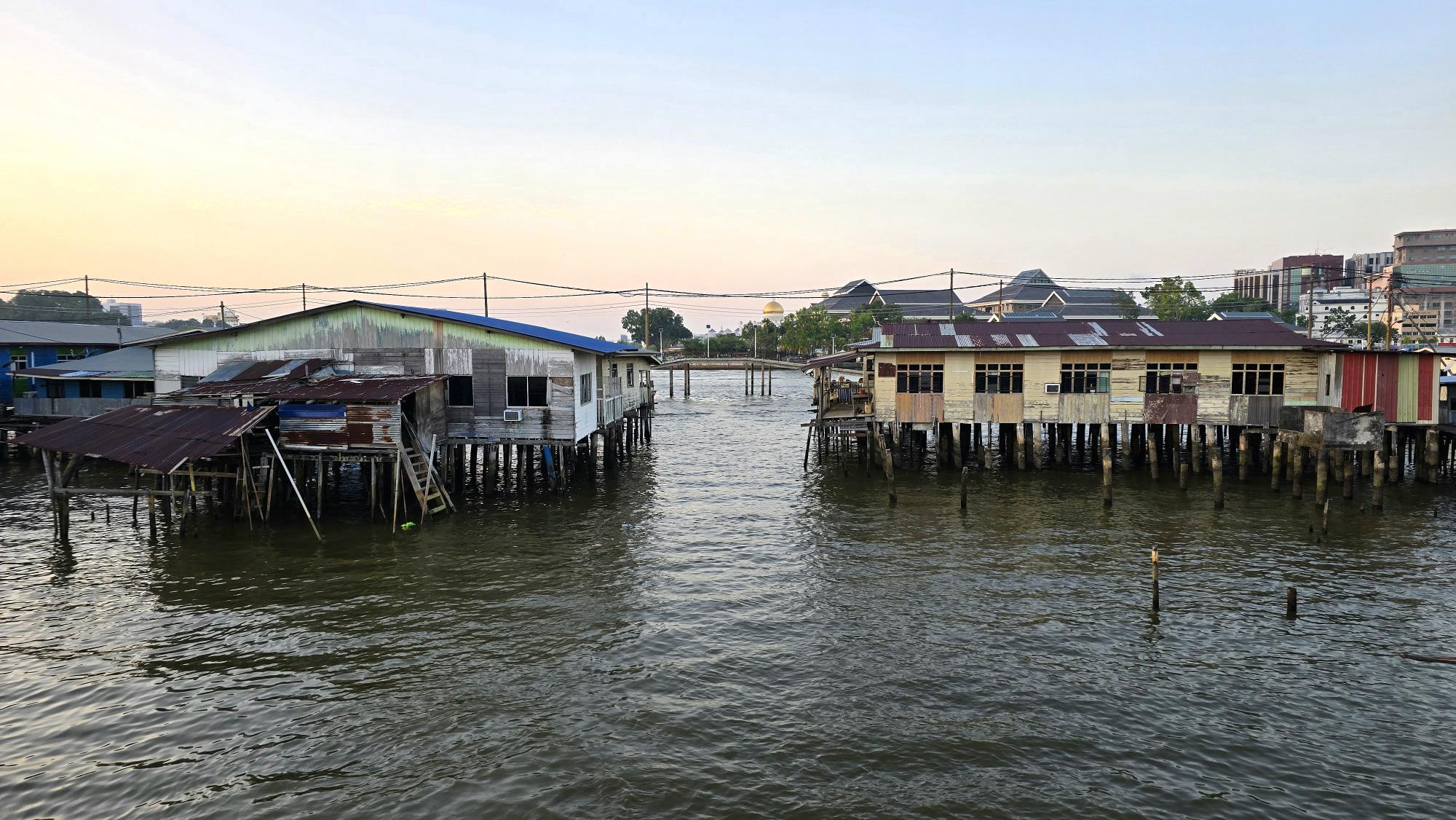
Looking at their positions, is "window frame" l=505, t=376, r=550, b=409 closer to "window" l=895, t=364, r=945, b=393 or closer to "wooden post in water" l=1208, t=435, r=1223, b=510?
"window" l=895, t=364, r=945, b=393

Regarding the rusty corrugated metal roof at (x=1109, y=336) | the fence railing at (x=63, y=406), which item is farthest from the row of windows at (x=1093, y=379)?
the fence railing at (x=63, y=406)

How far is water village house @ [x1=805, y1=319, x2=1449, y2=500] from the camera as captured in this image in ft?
106

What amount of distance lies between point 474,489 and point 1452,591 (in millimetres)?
29865

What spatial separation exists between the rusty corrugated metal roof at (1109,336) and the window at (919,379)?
3.16ft

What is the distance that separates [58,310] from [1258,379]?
12026 centimetres

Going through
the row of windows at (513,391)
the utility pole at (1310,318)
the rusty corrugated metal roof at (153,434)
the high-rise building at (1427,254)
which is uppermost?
the high-rise building at (1427,254)

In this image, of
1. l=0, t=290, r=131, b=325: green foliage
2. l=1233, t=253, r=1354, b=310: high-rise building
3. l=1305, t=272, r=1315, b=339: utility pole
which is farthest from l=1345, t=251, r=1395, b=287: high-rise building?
l=0, t=290, r=131, b=325: green foliage

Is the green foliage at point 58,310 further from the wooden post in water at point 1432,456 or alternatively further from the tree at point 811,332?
the wooden post in water at point 1432,456

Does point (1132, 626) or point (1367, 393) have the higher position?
point (1367, 393)

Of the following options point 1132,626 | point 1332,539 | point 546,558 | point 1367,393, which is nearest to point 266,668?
point 546,558

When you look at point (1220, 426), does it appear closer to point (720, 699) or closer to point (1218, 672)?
point (1218, 672)

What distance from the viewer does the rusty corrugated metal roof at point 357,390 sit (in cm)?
2531

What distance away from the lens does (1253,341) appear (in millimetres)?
32875

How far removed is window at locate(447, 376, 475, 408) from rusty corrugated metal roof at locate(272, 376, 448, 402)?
1.00 meters
